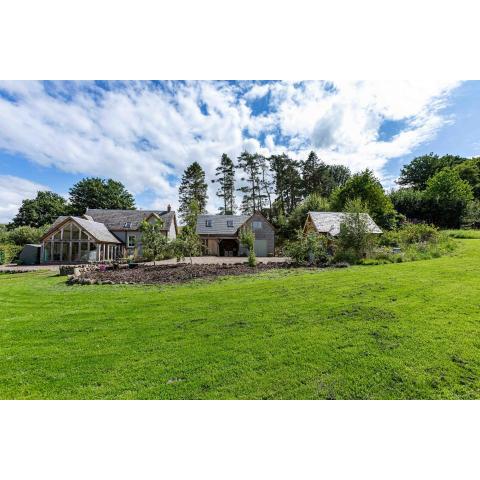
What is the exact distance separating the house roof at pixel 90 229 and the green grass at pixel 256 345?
19.7 m

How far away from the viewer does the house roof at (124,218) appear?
33.1 meters

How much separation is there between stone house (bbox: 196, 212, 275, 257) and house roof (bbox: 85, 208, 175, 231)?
4.04 metres

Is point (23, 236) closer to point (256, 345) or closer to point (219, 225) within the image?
point (219, 225)

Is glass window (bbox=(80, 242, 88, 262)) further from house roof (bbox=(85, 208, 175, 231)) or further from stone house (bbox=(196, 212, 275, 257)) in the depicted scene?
stone house (bbox=(196, 212, 275, 257))

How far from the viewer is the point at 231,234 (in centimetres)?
3347

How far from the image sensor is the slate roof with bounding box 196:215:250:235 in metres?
33.7

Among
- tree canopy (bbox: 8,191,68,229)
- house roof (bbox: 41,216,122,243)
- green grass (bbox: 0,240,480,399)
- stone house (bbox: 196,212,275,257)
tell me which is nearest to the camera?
green grass (bbox: 0,240,480,399)

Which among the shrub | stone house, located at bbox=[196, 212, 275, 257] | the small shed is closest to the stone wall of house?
stone house, located at bbox=[196, 212, 275, 257]

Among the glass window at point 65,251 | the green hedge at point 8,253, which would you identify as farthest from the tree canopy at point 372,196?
the green hedge at point 8,253

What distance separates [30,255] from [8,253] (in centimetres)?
248

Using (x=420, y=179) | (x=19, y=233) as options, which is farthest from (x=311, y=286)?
(x=420, y=179)

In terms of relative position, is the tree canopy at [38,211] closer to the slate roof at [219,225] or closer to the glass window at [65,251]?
the glass window at [65,251]

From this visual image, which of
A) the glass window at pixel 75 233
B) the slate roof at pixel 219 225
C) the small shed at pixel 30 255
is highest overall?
the slate roof at pixel 219 225

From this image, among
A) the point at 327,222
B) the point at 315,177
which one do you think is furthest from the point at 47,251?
the point at 315,177
